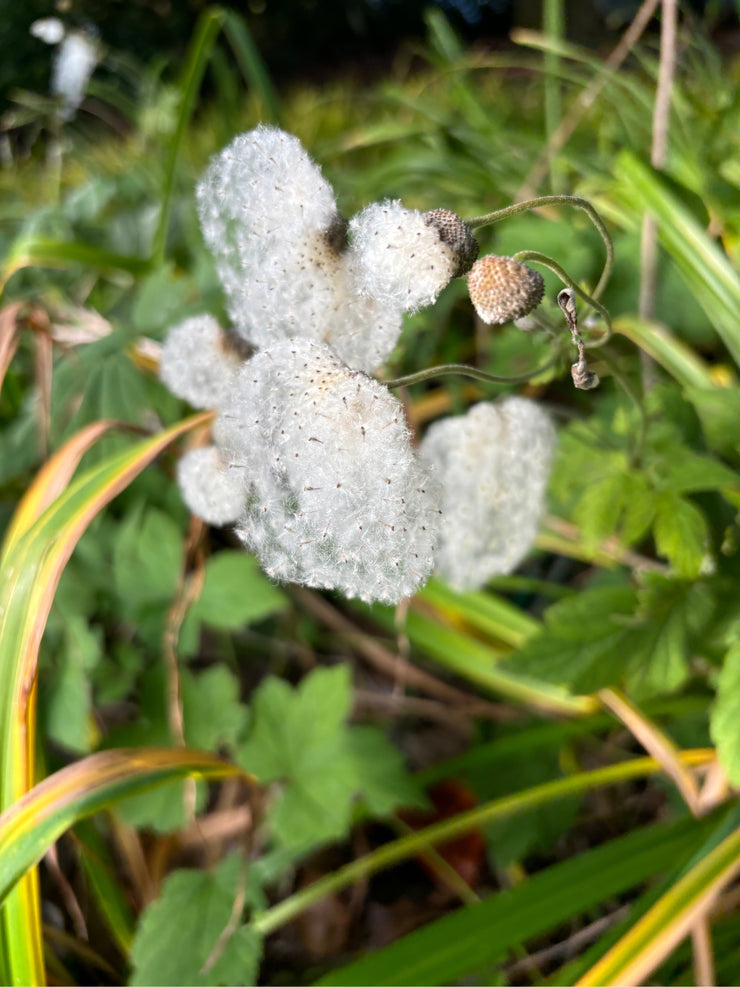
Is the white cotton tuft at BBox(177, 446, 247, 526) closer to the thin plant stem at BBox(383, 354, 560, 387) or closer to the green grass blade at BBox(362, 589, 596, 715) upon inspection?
the thin plant stem at BBox(383, 354, 560, 387)

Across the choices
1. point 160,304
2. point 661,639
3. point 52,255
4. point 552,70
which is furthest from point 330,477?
point 552,70

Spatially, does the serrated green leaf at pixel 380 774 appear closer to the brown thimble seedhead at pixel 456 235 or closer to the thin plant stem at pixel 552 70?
the brown thimble seedhead at pixel 456 235

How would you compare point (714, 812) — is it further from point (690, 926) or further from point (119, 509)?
point (119, 509)

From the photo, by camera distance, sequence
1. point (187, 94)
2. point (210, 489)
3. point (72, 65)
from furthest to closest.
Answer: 1. point (72, 65)
2. point (187, 94)
3. point (210, 489)

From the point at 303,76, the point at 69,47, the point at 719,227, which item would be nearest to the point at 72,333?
the point at 69,47

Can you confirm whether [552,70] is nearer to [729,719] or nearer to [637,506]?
[637,506]

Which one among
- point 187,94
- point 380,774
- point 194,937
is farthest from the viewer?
point 187,94

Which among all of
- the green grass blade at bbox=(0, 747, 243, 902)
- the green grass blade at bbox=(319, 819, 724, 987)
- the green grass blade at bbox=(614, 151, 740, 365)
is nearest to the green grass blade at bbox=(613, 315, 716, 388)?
the green grass blade at bbox=(614, 151, 740, 365)

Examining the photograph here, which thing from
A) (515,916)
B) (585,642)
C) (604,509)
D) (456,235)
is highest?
(456,235)
